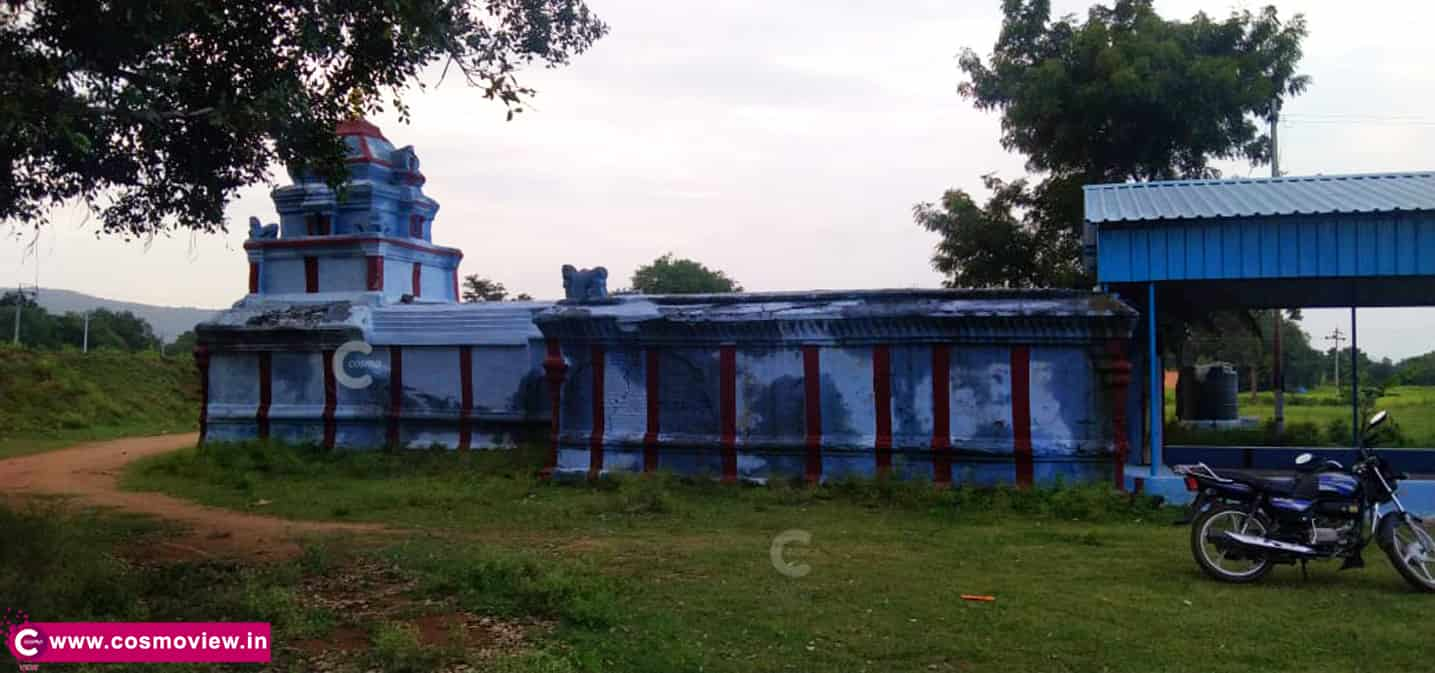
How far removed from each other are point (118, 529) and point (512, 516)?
4040 millimetres

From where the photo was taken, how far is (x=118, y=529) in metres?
11.3

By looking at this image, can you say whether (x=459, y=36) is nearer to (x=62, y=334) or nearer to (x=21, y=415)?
(x=21, y=415)

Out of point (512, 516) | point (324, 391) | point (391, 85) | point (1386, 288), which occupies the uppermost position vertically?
point (391, 85)

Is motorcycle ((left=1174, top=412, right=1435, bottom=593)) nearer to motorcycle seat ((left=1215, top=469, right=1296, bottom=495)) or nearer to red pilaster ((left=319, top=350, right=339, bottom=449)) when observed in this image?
motorcycle seat ((left=1215, top=469, right=1296, bottom=495))

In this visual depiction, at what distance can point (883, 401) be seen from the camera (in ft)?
45.1

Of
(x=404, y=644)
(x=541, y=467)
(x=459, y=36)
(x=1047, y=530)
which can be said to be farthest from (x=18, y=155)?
(x=1047, y=530)

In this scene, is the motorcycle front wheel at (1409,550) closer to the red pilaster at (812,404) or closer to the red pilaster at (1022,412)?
the red pilaster at (1022,412)

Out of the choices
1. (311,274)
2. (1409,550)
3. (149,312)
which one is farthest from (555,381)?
(149,312)

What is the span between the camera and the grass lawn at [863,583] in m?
6.50

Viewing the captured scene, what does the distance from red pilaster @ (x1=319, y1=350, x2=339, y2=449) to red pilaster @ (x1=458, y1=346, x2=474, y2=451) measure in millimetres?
2281

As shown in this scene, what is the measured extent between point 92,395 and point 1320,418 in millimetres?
34277

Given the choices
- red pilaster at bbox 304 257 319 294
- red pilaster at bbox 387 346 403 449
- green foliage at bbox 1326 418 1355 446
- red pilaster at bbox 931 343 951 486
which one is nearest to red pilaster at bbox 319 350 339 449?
red pilaster at bbox 387 346 403 449

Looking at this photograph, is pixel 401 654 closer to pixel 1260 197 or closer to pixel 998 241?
pixel 1260 197

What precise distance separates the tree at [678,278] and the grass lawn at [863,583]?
114ft
